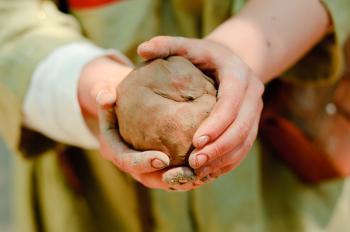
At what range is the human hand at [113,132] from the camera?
1.85ft

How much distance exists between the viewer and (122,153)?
595mm

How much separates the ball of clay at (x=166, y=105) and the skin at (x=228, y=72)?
0.04ft

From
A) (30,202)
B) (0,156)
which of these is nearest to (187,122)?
(30,202)

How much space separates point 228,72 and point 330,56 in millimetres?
234

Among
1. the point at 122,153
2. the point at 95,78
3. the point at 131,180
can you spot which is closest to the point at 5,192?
the point at 131,180

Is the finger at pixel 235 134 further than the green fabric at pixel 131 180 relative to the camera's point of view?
No

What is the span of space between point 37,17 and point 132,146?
26 centimetres

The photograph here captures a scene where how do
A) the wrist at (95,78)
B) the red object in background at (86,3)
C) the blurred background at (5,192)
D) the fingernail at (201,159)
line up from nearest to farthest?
the fingernail at (201,159), the wrist at (95,78), the red object in background at (86,3), the blurred background at (5,192)

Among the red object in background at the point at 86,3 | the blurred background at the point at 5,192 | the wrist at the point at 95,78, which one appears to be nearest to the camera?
the wrist at the point at 95,78

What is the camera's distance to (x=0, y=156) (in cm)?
187

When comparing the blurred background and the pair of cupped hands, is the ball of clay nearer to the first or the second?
the pair of cupped hands

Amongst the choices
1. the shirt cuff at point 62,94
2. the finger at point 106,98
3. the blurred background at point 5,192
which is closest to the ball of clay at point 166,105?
the finger at point 106,98

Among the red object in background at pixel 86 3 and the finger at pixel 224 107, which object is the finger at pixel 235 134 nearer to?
the finger at pixel 224 107

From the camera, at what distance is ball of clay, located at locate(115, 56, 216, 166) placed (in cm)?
58
